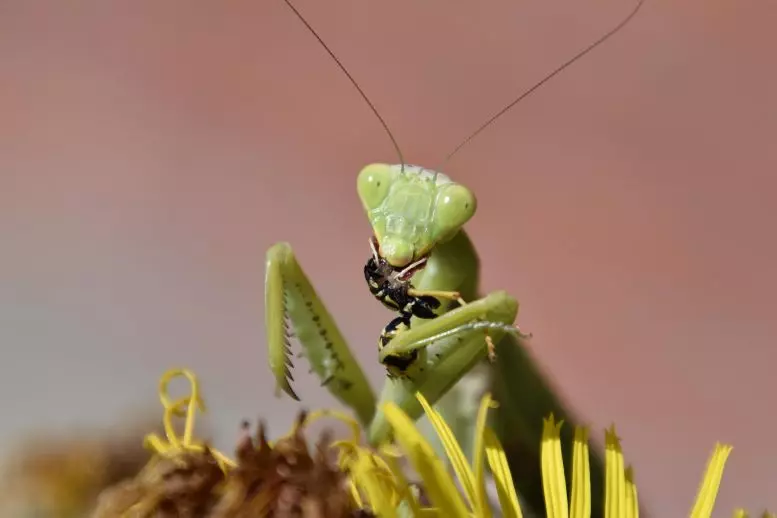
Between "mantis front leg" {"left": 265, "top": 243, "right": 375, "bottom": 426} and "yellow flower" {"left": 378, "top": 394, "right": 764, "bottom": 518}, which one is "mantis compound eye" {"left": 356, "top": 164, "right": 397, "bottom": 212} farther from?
"yellow flower" {"left": 378, "top": 394, "right": 764, "bottom": 518}

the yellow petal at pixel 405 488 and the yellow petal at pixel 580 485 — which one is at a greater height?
the yellow petal at pixel 405 488

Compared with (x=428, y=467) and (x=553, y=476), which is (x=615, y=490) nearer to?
(x=553, y=476)

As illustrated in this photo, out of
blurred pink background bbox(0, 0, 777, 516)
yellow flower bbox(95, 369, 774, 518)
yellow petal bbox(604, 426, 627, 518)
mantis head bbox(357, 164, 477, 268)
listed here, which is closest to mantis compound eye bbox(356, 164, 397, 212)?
mantis head bbox(357, 164, 477, 268)

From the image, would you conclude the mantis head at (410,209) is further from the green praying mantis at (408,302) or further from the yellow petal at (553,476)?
the yellow petal at (553,476)

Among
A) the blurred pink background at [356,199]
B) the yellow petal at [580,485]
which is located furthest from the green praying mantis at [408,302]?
the blurred pink background at [356,199]

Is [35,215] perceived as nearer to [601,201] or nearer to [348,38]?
[348,38]

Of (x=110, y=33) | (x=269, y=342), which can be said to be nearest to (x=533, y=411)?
(x=269, y=342)
